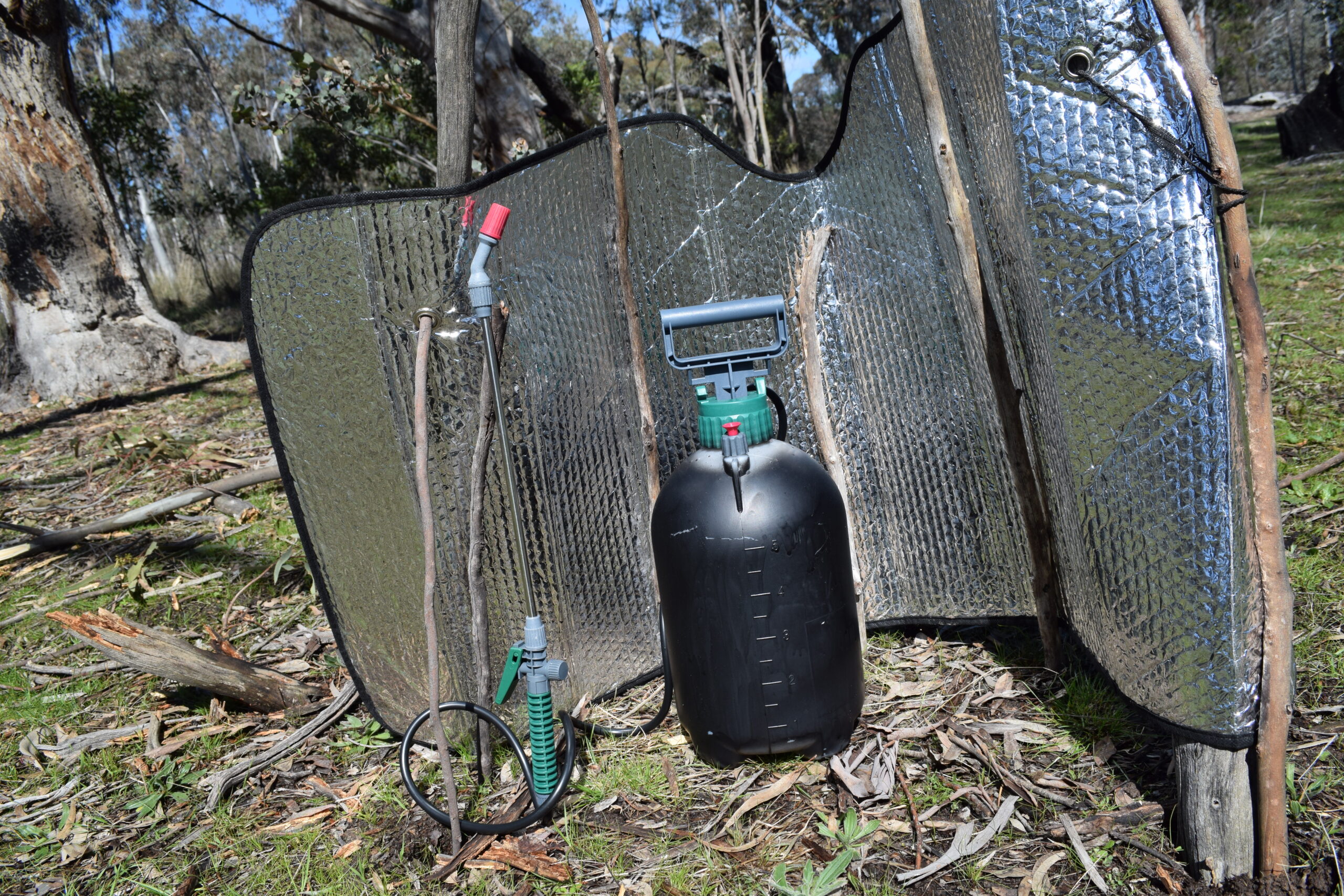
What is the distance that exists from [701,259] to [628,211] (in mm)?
226

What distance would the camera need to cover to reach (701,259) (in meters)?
2.23

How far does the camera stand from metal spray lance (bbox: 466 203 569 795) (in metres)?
1.79

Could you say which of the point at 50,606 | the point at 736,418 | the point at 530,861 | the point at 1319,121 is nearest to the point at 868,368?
the point at 736,418

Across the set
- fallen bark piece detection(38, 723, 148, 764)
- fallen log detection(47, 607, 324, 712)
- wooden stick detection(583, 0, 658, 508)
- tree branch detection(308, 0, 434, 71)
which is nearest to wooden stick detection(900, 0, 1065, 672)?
wooden stick detection(583, 0, 658, 508)

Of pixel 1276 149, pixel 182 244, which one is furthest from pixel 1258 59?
pixel 182 244

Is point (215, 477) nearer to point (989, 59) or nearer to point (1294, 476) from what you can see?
point (989, 59)

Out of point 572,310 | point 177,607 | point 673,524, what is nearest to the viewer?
point 673,524

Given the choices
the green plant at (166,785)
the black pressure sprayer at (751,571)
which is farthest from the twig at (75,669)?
the black pressure sprayer at (751,571)

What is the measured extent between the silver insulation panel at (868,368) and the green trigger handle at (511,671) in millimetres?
204

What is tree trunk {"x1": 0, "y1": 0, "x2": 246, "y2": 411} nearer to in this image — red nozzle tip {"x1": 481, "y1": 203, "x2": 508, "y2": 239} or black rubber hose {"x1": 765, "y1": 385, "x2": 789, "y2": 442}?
red nozzle tip {"x1": 481, "y1": 203, "x2": 508, "y2": 239}

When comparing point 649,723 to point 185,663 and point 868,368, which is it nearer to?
point 868,368

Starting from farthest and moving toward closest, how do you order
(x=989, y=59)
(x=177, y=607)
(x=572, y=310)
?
1. (x=177, y=607)
2. (x=572, y=310)
3. (x=989, y=59)

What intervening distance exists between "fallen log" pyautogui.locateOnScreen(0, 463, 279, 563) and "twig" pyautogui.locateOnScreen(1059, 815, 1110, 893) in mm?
3374

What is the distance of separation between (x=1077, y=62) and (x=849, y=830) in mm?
1525
